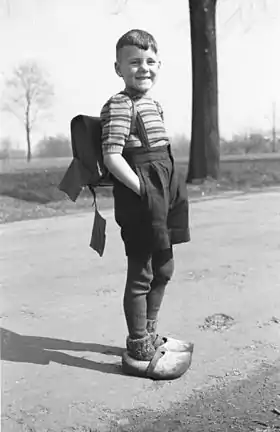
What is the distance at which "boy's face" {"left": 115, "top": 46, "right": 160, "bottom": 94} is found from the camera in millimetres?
1838

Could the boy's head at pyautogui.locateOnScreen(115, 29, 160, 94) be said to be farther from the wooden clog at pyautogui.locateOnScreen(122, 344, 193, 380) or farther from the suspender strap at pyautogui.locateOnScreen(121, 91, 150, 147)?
the wooden clog at pyautogui.locateOnScreen(122, 344, 193, 380)

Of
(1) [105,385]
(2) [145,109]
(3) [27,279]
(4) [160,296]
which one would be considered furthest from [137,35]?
(3) [27,279]

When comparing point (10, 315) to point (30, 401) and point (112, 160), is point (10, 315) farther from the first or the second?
point (112, 160)

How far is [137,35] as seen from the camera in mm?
1837

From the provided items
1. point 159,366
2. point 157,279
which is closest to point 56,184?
point 157,279

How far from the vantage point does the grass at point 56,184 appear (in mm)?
5164

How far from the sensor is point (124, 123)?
5.92 ft

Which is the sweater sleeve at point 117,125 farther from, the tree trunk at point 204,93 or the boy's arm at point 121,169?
the tree trunk at point 204,93

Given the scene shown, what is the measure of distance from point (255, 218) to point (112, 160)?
10.3 feet

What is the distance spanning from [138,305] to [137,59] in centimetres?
77

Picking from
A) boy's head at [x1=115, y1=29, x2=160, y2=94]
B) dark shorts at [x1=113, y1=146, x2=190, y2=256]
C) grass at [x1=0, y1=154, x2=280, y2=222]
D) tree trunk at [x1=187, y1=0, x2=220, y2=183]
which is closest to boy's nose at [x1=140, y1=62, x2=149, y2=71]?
boy's head at [x1=115, y1=29, x2=160, y2=94]

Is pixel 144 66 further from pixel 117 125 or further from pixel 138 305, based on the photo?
pixel 138 305

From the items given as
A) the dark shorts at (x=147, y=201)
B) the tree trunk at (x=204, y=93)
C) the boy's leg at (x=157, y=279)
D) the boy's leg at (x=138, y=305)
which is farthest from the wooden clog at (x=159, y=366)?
the tree trunk at (x=204, y=93)

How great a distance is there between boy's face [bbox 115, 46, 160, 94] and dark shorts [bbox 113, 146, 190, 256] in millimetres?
198
